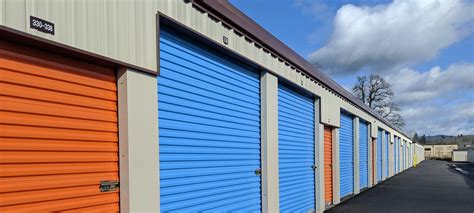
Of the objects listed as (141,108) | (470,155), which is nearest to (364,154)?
(141,108)

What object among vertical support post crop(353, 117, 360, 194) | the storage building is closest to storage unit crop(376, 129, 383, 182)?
vertical support post crop(353, 117, 360, 194)

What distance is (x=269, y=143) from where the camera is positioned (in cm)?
902

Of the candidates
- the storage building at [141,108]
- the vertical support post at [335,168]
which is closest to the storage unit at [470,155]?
the vertical support post at [335,168]

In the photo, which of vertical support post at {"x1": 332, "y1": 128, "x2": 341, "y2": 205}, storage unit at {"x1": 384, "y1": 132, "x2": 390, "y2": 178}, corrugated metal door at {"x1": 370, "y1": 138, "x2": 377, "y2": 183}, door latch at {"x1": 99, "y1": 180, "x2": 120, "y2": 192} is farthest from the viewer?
storage unit at {"x1": 384, "y1": 132, "x2": 390, "y2": 178}

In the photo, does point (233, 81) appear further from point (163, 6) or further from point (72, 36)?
point (72, 36)

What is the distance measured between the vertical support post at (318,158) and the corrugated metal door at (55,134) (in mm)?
8895

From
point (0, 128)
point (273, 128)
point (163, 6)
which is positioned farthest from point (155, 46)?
point (273, 128)

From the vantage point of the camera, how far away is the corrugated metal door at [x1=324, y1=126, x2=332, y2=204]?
14406 mm

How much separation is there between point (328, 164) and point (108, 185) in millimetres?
10898

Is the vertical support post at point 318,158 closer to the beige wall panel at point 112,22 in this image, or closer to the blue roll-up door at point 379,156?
the beige wall panel at point 112,22

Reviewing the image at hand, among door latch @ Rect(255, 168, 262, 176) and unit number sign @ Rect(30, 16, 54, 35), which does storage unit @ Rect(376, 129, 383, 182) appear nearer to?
door latch @ Rect(255, 168, 262, 176)

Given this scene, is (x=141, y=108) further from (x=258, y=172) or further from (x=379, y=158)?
(x=379, y=158)

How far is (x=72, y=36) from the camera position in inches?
163

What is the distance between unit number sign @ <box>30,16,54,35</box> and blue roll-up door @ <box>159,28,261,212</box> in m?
1.98
